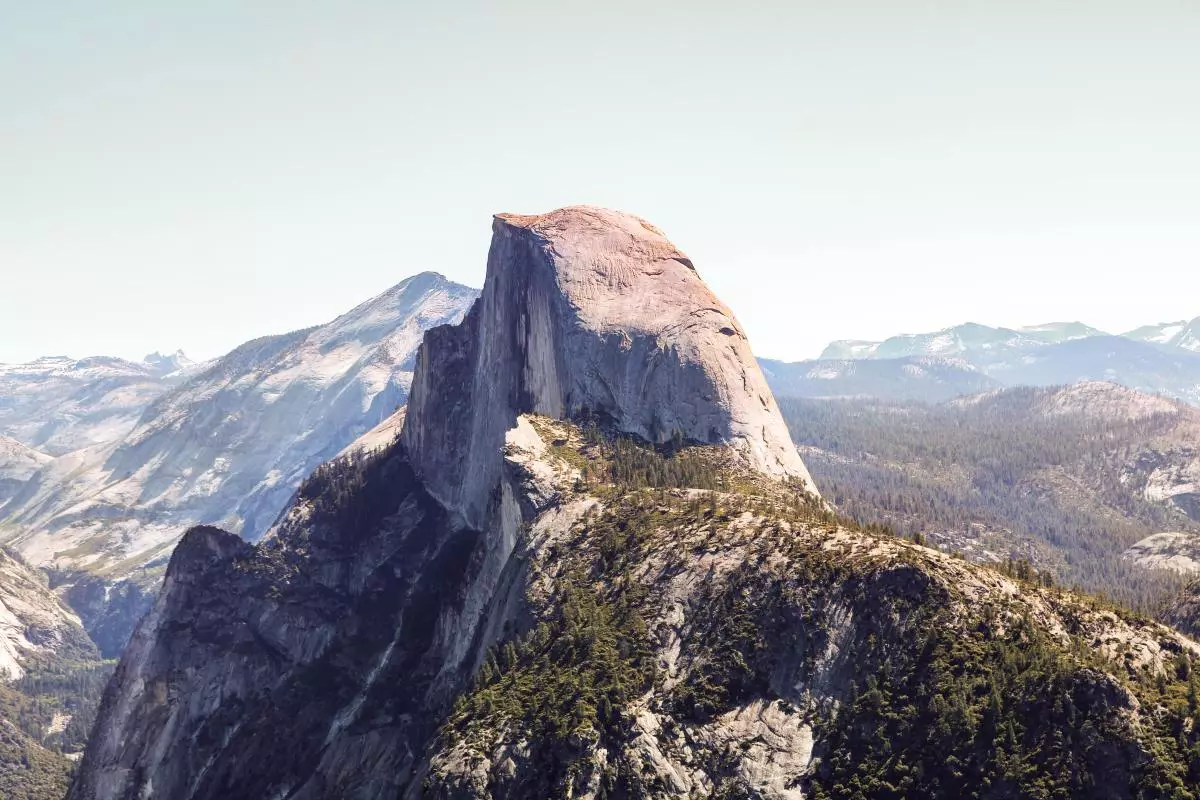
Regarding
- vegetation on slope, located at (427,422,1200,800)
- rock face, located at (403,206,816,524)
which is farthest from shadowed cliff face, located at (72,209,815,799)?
vegetation on slope, located at (427,422,1200,800)

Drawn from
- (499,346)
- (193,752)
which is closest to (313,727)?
(193,752)

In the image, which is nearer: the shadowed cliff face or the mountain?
the mountain

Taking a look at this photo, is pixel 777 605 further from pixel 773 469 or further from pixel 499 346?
pixel 499 346

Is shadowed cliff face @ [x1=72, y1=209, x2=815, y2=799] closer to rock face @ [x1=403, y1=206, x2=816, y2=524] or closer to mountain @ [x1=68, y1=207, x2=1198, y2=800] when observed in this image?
rock face @ [x1=403, y1=206, x2=816, y2=524]

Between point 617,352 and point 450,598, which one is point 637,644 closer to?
point 617,352

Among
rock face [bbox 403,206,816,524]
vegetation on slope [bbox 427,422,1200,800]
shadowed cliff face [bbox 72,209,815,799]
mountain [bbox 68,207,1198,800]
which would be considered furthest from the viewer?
rock face [bbox 403,206,816,524]

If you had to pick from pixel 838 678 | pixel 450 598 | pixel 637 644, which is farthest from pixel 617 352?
pixel 838 678
